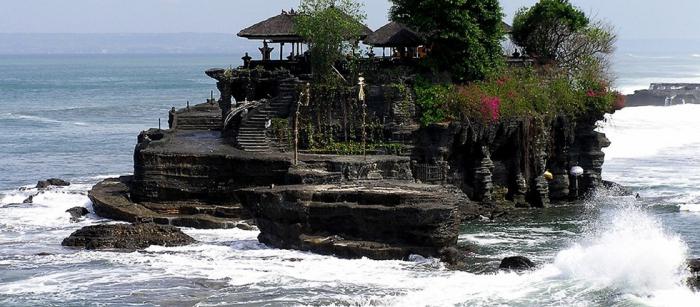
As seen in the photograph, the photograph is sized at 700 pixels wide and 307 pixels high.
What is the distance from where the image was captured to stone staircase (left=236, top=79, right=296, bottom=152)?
53812 mm

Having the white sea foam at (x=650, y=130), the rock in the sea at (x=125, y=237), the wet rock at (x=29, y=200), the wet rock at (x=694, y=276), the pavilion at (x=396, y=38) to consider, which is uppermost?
the pavilion at (x=396, y=38)

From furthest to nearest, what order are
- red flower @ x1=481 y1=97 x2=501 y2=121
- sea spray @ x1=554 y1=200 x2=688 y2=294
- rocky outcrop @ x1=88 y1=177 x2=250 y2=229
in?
red flower @ x1=481 y1=97 x2=501 y2=121, rocky outcrop @ x1=88 y1=177 x2=250 y2=229, sea spray @ x1=554 y1=200 x2=688 y2=294

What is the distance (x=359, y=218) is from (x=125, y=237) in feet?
29.0

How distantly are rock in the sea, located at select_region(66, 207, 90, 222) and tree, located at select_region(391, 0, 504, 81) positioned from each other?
654 inches

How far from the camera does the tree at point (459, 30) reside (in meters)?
55.2

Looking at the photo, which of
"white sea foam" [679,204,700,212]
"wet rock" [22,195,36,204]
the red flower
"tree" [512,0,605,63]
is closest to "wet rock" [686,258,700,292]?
"white sea foam" [679,204,700,212]

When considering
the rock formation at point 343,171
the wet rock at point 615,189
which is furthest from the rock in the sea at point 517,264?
the wet rock at point 615,189

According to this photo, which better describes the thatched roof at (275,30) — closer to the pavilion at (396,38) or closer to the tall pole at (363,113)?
the pavilion at (396,38)

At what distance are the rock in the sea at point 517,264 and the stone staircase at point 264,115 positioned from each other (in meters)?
16.5

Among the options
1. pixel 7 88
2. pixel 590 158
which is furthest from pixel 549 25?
pixel 7 88

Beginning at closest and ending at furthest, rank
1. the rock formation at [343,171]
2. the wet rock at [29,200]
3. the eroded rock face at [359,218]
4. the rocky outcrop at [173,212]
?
the eroded rock face at [359,218], the rock formation at [343,171], the rocky outcrop at [173,212], the wet rock at [29,200]

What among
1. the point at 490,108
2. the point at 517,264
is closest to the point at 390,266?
the point at 517,264

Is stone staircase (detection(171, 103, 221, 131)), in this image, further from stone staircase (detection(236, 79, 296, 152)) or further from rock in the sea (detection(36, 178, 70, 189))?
stone staircase (detection(236, 79, 296, 152))

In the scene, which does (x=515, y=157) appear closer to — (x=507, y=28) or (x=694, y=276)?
(x=507, y=28)
